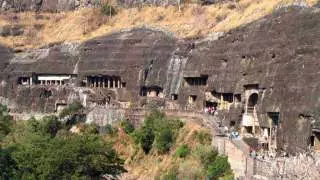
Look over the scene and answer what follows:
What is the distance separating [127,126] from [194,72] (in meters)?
7.80

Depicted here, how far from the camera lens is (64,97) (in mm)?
79688

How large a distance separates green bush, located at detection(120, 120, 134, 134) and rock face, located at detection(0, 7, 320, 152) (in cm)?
465

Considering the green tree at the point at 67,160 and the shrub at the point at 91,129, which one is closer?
the green tree at the point at 67,160

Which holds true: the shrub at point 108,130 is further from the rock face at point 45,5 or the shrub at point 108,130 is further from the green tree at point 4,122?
the rock face at point 45,5

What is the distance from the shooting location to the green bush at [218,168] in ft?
165

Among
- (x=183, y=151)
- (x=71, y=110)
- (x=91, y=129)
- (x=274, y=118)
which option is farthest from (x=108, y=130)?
(x=274, y=118)

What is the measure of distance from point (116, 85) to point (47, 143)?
27914 mm

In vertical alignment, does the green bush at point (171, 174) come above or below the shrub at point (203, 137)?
below

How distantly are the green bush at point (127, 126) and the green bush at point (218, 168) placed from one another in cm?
1709

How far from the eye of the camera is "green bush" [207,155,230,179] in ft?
165

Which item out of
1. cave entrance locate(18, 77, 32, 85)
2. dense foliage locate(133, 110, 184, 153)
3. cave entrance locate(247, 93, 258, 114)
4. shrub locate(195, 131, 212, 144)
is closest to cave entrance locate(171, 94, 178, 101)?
dense foliage locate(133, 110, 184, 153)

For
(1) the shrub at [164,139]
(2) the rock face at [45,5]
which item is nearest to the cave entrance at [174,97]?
(1) the shrub at [164,139]

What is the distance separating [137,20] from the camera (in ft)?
286

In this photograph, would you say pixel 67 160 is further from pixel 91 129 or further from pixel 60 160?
pixel 91 129
